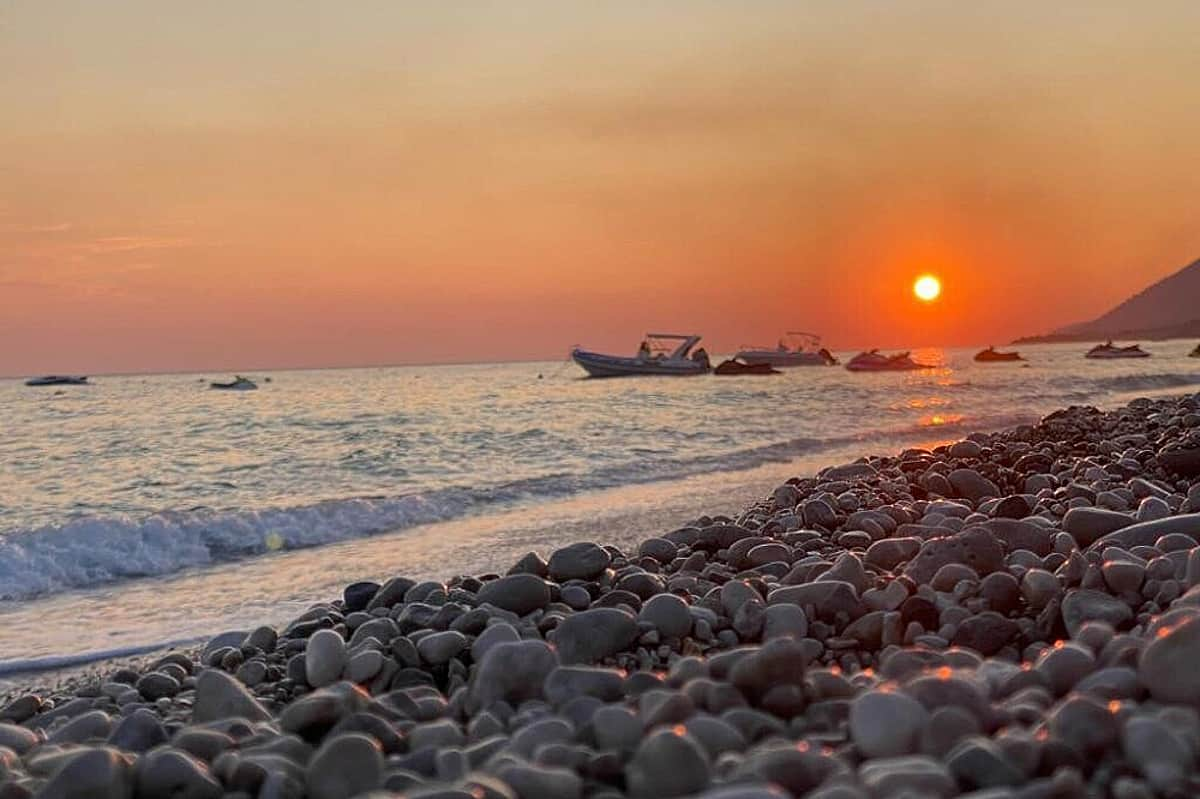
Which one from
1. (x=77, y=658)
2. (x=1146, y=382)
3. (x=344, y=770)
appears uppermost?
(x=344, y=770)

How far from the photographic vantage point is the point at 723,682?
2.22 metres

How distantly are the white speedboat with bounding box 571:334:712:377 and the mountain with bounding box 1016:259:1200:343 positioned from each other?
5037 inches

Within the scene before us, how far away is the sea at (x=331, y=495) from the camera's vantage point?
6.71m

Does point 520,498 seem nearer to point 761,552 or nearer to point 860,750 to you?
point 761,552

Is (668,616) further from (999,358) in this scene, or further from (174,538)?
(999,358)

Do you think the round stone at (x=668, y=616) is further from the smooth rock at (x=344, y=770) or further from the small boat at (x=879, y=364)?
the small boat at (x=879, y=364)

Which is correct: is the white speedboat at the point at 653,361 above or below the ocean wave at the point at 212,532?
above

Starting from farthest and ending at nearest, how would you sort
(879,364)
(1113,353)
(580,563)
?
(1113,353), (879,364), (580,563)

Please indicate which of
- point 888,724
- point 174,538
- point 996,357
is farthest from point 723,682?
point 996,357

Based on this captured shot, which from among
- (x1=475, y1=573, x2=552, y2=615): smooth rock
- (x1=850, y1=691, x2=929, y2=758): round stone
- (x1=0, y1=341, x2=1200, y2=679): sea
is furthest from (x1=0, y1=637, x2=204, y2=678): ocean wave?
(x1=850, y1=691, x2=929, y2=758): round stone

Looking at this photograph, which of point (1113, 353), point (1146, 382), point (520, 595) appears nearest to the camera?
point (520, 595)

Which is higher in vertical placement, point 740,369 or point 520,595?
point 740,369

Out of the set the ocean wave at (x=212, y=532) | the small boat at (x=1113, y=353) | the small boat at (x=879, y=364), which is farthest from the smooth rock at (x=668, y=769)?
the small boat at (x=1113, y=353)

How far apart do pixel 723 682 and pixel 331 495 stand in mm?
9560
